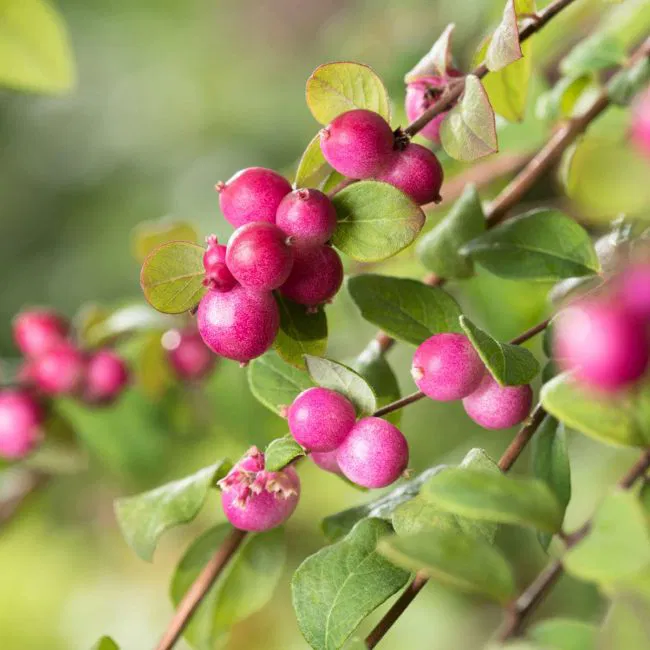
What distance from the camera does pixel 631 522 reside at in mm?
220

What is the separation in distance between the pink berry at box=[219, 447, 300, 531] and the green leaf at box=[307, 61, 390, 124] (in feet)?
0.47

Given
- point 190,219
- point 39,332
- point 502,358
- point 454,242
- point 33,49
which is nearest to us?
point 502,358

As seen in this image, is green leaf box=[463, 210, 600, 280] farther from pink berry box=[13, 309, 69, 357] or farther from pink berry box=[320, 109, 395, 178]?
pink berry box=[13, 309, 69, 357]

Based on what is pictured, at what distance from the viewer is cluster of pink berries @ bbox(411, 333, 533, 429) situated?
1.01ft

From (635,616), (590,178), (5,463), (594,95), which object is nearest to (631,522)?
(635,616)

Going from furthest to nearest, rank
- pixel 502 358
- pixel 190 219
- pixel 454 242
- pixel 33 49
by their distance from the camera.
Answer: pixel 190 219 < pixel 33 49 < pixel 454 242 < pixel 502 358

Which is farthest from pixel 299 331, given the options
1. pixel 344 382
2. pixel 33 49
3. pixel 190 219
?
pixel 190 219

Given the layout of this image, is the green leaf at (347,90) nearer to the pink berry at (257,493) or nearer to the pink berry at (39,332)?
the pink berry at (257,493)

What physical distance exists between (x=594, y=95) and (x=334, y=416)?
31 centimetres

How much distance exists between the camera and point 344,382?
32 cm

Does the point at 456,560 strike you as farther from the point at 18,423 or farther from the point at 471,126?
the point at 18,423

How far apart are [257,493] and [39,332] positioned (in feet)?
1.29

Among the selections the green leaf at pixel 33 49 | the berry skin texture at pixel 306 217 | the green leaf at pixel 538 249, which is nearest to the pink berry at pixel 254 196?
the berry skin texture at pixel 306 217

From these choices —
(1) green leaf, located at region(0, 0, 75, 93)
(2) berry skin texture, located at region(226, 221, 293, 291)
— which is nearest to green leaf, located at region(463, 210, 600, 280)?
(2) berry skin texture, located at region(226, 221, 293, 291)
